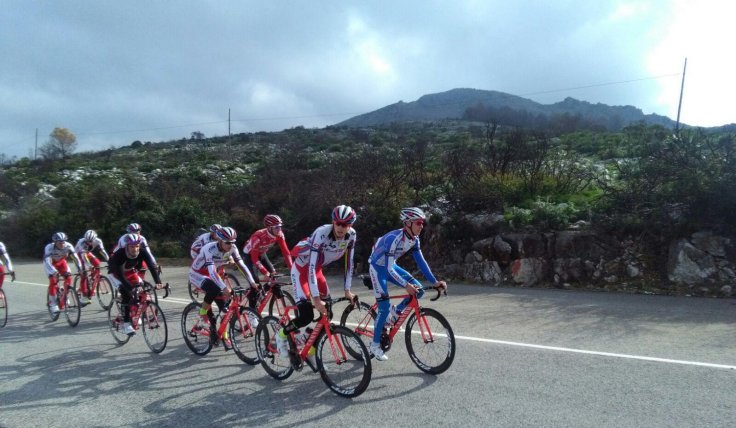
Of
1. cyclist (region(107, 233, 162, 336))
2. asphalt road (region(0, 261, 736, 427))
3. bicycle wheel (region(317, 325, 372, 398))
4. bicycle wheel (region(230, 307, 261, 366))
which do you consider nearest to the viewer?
asphalt road (region(0, 261, 736, 427))

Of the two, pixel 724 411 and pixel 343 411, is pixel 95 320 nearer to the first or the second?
pixel 343 411

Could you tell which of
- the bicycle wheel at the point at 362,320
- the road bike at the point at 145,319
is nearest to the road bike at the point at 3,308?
the road bike at the point at 145,319

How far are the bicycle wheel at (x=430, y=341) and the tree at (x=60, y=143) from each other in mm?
75352

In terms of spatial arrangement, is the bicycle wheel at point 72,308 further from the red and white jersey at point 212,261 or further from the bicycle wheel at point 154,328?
the red and white jersey at point 212,261

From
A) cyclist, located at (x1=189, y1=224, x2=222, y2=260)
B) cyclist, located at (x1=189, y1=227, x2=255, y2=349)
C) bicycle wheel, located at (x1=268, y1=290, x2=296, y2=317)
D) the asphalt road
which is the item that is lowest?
the asphalt road

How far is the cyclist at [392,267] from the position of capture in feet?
18.3

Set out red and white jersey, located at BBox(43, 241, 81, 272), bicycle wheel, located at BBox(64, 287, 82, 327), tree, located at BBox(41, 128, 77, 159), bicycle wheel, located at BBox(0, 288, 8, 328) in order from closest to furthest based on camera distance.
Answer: bicycle wheel, located at BBox(64, 287, 82, 327) → bicycle wheel, located at BBox(0, 288, 8, 328) → red and white jersey, located at BBox(43, 241, 81, 272) → tree, located at BBox(41, 128, 77, 159)

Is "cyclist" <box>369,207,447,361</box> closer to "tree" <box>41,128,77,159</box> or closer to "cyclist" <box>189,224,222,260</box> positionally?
"cyclist" <box>189,224,222,260</box>

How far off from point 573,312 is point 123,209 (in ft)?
86.7

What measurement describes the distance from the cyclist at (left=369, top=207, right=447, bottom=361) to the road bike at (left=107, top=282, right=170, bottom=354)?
133 inches

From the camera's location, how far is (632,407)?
14.3ft

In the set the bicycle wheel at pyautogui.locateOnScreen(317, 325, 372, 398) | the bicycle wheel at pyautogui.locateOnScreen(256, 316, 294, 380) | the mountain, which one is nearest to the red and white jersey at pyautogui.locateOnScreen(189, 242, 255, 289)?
the bicycle wheel at pyautogui.locateOnScreen(256, 316, 294, 380)

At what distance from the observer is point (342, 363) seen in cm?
520

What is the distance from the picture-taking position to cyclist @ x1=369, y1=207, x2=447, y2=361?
557 centimetres
